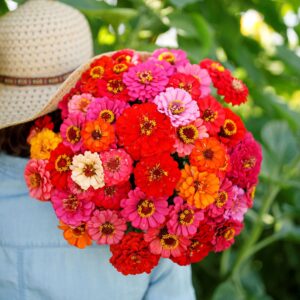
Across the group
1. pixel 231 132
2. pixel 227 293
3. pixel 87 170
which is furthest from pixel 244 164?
pixel 227 293

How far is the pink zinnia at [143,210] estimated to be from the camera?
0.94 metres

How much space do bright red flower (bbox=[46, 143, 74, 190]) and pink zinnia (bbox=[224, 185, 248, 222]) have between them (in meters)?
0.28

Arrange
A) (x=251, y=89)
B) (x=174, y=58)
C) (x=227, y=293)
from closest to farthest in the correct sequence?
1. (x=174, y=58)
2. (x=227, y=293)
3. (x=251, y=89)

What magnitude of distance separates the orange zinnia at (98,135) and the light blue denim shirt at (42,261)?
0.22 meters

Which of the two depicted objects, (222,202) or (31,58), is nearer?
(222,202)

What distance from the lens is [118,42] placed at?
174 centimetres

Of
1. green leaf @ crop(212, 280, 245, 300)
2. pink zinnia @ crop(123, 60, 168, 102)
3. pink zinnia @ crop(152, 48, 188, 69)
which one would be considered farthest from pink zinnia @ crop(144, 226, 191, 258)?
green leaf @ crop(212, 280, 245, 300)

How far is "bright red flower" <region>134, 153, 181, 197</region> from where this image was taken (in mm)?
929

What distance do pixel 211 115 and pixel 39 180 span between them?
1.01 ft

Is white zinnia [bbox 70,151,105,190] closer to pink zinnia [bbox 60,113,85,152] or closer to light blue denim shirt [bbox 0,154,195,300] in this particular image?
pink zinnia [bbox 60,113,85,152]

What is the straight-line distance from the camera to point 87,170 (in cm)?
95

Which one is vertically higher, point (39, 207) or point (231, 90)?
point (231, 90)

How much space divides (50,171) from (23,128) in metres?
0.22

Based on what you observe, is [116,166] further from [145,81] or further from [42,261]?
[42,261]
